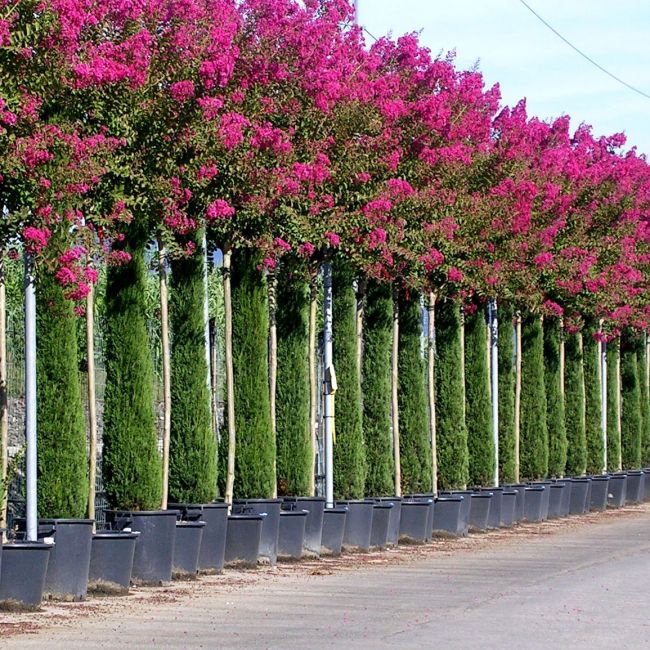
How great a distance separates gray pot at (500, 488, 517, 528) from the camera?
2552 centimetres

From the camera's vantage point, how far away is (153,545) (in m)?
15.5

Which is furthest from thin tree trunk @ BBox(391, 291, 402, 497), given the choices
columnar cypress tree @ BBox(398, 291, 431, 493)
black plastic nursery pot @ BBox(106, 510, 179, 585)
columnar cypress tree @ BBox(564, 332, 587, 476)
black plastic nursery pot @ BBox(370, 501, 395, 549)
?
columnar cypress tree @ BBox(564, 332, 587, 476)

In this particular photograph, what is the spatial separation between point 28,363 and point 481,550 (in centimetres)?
858

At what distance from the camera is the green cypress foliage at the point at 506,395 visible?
28.5 metres

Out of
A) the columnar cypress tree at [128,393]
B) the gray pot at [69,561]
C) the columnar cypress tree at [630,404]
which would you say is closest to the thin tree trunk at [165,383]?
the columnar cypress tree at [128,393]

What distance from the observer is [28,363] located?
550 inches

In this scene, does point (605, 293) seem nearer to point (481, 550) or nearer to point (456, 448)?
point (456, 448)

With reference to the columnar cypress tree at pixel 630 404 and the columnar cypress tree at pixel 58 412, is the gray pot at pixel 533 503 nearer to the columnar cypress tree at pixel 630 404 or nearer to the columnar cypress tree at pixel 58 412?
the columnar cypress tree at pixel 630 404

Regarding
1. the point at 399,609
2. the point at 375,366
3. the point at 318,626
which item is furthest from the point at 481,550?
the point at 318,626

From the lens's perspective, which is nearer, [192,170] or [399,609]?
[399,609]

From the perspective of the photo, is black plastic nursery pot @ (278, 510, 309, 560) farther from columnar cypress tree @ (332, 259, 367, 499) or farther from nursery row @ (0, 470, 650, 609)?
columnar cypress tree @ (332, 259, 367, 499)

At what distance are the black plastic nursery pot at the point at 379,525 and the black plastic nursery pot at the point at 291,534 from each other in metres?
2.12

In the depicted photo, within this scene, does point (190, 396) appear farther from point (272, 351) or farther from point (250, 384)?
point (272, 351)

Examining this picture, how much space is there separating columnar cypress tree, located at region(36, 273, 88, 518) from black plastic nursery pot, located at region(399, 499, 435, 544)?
675cm
